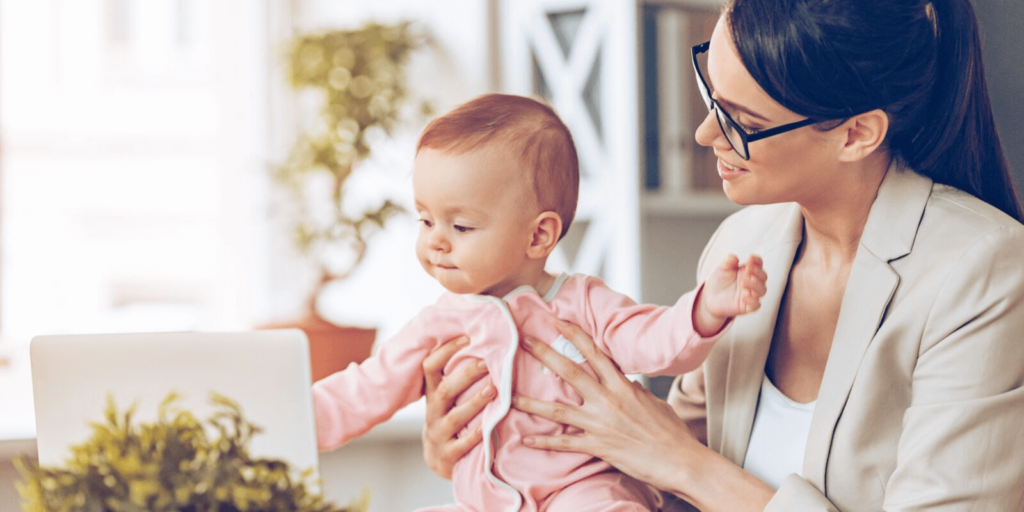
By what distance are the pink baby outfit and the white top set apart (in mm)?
205

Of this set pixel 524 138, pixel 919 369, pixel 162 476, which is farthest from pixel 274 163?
pixel 162 476

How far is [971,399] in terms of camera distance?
1.23 m

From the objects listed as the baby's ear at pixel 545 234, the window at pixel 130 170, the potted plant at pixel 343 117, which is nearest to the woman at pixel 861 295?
the baby's ear at pixel 545 234

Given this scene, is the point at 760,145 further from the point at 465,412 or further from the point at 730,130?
the point at 465,412

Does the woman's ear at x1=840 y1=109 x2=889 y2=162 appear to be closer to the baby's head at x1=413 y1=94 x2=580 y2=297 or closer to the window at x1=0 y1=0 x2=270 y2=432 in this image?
the baby's head at x1=413 y1=94 x2=580 y2=297

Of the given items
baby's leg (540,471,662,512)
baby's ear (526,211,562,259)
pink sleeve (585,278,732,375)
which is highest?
baby's ear (526,211,562,259)

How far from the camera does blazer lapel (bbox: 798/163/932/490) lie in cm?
134

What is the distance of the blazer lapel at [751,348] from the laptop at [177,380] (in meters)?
0.74

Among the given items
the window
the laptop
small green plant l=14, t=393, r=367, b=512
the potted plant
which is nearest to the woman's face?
the laptop

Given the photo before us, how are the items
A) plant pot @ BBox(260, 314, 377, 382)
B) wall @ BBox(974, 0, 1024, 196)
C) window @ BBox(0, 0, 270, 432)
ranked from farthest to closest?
window @ BBox(0, 0, 270, 432), plant pot @ BBox(260, 314, 377, 382), wall @ BBox(974, 0, 1024, 196)

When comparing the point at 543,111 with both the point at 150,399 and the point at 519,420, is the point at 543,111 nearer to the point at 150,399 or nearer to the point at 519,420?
the point at 519,420

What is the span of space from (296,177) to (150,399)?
188cm

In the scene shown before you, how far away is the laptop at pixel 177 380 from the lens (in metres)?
0.98

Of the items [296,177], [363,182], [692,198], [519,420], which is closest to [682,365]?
[519,420]
